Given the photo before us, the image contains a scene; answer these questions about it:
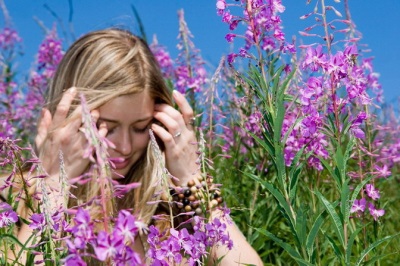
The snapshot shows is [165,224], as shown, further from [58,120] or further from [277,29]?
[277,29]

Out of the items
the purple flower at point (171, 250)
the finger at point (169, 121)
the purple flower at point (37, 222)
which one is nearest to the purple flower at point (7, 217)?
the purple flower at point (37, 222)

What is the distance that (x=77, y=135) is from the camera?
312cm

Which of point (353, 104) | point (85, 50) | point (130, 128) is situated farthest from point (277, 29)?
point (353, 104)

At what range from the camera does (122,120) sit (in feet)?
10.1

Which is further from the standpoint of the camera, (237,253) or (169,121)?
(169,121)

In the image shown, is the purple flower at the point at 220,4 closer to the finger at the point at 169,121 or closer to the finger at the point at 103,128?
the finger at the point at 103,128

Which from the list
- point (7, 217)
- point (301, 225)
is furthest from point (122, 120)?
point (301, 225)

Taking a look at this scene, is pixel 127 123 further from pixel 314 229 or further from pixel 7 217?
pixel 314 229

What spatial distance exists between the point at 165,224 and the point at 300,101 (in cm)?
141

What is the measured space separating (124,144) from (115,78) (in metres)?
0.39

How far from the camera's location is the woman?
3088 millimetres

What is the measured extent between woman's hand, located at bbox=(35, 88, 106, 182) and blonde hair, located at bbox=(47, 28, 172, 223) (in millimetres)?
93

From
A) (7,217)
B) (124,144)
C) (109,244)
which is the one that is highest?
(124,144)

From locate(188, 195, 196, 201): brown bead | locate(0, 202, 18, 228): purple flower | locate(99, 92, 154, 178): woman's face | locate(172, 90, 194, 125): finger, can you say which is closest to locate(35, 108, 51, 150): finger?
locate(99, 92, 154, 178): woman's face
